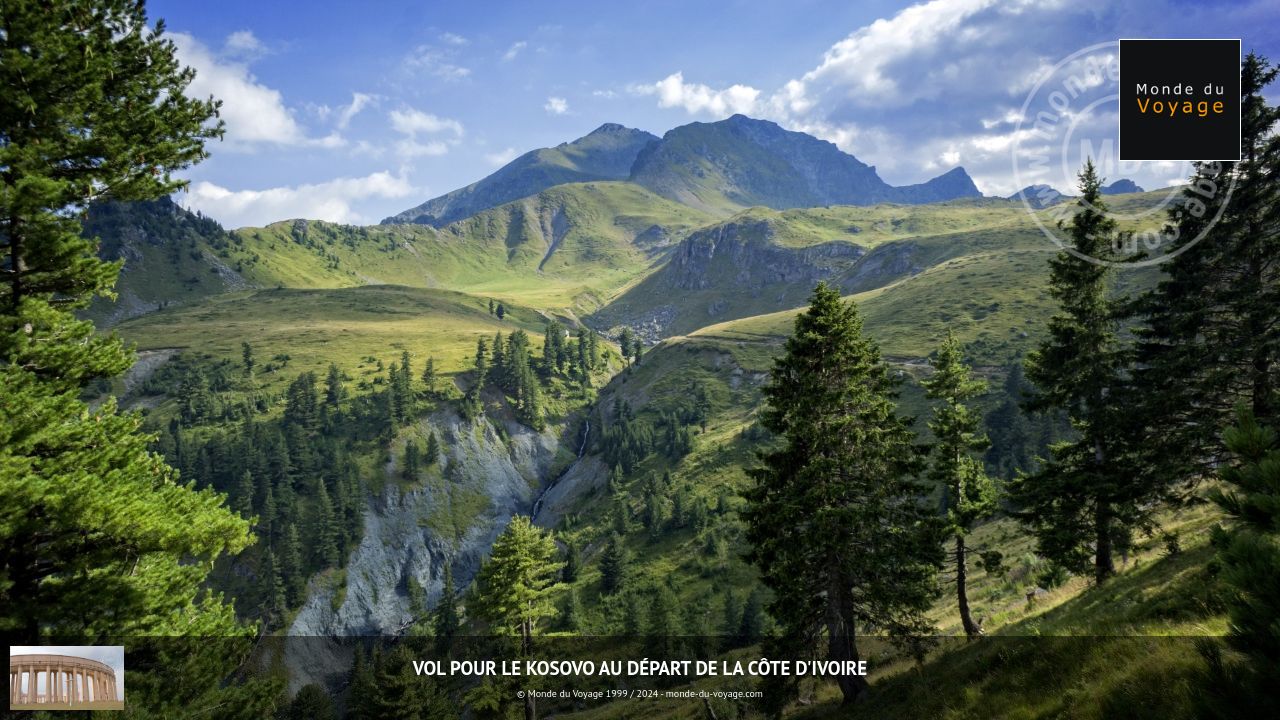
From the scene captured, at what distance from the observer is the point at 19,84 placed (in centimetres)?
1120

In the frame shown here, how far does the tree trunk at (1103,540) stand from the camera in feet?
74.2

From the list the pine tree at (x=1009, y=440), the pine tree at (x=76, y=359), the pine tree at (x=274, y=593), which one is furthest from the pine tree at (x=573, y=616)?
the pine tree at (x=1009, y=440)

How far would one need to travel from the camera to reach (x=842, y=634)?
20.4m

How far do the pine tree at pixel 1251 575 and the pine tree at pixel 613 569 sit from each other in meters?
87.3

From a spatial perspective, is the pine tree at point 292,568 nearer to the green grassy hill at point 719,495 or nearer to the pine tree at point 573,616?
the green grassy hill at point 719,495

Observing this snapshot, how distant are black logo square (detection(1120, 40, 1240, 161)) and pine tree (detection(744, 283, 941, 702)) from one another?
12600 millimetres

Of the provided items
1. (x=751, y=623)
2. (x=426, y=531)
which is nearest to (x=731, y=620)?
(x=751, y=623)

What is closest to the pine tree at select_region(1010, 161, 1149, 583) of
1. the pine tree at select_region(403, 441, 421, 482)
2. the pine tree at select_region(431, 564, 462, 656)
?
the pine tree at select_region(431, 564, 462, 656)

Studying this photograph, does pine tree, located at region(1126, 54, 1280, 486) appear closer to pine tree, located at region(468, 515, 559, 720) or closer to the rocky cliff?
pine tree, located at region(468, 515, 559, 720)

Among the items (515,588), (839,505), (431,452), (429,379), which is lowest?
(431,452)

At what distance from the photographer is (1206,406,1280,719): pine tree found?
4.48 metres

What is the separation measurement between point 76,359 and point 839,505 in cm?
2176

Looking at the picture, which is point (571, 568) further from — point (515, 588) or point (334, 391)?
point (334, 391)

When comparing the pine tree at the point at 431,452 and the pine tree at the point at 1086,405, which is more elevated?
the pine tree at the point at 1086,405
